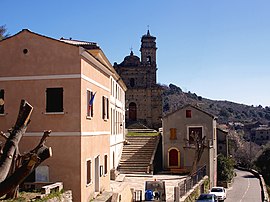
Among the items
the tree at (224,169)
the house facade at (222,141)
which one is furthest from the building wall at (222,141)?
the tree at (224,169)

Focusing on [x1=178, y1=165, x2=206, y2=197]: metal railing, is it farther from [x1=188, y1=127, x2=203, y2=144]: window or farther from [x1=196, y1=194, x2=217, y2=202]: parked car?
[x1=188, y1=127, x2=203, y2=144]: window

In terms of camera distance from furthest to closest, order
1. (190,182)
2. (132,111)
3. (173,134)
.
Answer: (132,111)
(173,134)
(190,182)

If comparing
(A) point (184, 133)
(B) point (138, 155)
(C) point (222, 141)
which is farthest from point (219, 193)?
(C) point (222, 141)

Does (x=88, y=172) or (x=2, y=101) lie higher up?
(x=2, y=101)

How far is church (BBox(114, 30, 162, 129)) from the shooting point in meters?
59.7

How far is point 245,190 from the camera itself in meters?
39.3

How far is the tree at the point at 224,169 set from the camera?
42.0 metres

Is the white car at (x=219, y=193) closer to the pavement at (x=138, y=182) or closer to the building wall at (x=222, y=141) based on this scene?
the pavement at (x=138, y=182)

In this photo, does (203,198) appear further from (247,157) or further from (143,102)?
(247,157)

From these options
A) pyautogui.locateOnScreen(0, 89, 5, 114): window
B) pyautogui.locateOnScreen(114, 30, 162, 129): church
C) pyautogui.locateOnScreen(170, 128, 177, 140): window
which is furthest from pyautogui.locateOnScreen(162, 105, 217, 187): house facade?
pyautogui.locateOnScreen(0, 89, 5, 114): window

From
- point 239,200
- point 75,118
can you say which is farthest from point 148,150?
point 75,118

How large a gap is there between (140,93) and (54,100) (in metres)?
43.3

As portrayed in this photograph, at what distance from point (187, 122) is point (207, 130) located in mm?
2018

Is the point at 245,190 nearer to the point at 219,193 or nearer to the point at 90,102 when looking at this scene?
the point at 219,193
